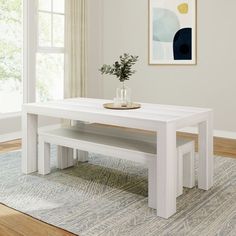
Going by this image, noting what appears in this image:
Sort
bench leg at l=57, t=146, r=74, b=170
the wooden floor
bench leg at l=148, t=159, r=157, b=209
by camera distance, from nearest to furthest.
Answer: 1. the wooden floor
2. bench leg at l=148, t=159, r=157, b=209
3. bench leg at l=57, t=146, r=74, b=170

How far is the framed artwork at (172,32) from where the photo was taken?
441 centimetres

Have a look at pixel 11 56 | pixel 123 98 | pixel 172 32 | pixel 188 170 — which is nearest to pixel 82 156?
pixel 123 98

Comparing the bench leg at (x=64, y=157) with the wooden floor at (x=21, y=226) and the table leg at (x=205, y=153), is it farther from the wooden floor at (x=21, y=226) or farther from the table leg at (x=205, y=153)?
the table leg at (x=205, y=153)

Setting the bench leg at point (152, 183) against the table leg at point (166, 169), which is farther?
the bench leg at point (152, 183)

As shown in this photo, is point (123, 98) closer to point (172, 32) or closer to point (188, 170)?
point (188, 170)

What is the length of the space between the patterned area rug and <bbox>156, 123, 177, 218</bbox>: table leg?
75 millimetres

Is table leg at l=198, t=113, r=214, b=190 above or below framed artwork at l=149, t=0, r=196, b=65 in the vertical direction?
below

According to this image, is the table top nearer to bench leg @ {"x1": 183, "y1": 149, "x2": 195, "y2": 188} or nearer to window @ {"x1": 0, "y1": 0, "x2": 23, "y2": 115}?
bench leg @ {"x1": 183, "y1": 149, "x2": 195, "y2": 188}

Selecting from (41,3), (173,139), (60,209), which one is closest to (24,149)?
(60,209)

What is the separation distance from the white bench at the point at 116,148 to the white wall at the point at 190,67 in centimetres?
197

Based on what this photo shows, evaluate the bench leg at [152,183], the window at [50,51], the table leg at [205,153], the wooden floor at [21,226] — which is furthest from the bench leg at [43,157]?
the window at [50,51]

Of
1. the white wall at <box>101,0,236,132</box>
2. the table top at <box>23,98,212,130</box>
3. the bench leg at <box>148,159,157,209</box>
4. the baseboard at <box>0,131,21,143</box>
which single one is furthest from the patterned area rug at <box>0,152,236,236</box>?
the white wall at <box>101,0,236,132</box>

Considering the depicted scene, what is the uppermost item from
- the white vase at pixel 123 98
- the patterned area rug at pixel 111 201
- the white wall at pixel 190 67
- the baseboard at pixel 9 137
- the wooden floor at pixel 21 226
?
the white wall at pixel 190 67

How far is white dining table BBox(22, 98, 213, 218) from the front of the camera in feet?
6.75
